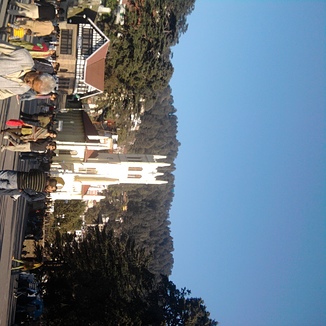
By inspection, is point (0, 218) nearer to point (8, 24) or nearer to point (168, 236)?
point (8, 24)

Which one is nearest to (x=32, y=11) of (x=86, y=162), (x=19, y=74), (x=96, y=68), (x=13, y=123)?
(x=13, y=123)

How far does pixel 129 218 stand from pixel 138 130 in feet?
66.8

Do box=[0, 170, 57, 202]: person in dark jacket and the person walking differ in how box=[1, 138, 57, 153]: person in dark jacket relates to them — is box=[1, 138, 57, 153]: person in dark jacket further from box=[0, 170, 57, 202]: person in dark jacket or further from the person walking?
the person walking

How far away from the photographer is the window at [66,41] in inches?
1678

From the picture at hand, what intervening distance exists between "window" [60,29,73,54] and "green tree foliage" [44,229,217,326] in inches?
842

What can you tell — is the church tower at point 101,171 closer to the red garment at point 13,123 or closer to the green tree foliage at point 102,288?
the green tree foliage at point 102,288

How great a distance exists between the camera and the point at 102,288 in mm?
24016

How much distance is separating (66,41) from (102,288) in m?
27.0

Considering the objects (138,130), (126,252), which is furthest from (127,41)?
(138,130)

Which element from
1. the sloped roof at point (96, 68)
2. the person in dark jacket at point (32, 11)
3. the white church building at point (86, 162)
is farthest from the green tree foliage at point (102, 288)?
the sloped roof at point (96, 68)

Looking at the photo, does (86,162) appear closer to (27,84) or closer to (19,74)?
(27,84)

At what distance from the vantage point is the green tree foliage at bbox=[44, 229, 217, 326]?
23141 millimetres

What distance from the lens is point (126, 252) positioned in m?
28.5

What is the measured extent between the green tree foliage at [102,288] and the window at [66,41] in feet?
70.2
